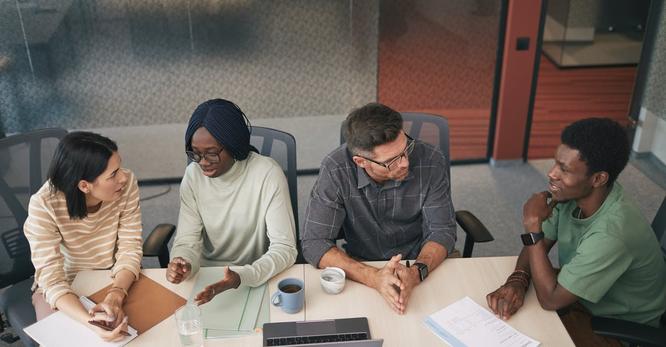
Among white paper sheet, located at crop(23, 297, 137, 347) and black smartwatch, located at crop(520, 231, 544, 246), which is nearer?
white paper sheet, located at crop(23, 297, 137, 347)

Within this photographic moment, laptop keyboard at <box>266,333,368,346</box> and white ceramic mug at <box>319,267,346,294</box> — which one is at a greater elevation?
white ceramic mug at <box>319,267,346,294</box>

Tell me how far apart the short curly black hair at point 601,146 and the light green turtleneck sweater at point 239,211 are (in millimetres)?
971

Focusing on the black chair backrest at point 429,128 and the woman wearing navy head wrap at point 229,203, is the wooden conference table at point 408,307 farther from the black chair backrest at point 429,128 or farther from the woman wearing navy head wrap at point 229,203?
the black chair backrest at point 429,128

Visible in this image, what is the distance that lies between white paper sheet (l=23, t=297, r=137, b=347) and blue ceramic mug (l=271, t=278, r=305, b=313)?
419mm

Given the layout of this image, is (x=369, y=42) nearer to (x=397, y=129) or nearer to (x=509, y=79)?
(x=509, y=79)

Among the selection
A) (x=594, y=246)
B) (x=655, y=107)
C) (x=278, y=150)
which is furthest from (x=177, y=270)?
(x=655, y=107)

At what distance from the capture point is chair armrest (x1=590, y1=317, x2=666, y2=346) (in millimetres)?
1617

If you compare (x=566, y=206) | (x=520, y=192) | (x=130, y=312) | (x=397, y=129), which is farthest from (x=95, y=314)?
(x=520, y=192)

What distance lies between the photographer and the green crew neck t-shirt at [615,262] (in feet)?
5.54

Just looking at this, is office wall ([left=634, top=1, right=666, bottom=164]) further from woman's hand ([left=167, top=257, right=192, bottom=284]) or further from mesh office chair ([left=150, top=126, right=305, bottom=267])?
woman's hand ([left=167, top=257, right=192, bottom=284])

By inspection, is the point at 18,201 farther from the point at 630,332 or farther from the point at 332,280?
the point at 630,332

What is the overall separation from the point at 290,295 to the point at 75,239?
798 mm

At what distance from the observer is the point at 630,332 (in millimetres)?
1634

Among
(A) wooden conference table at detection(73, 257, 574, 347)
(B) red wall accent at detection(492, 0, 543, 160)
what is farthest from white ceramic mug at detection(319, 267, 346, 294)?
(B) red wall accent at detection(492, 0, 543, 160)
